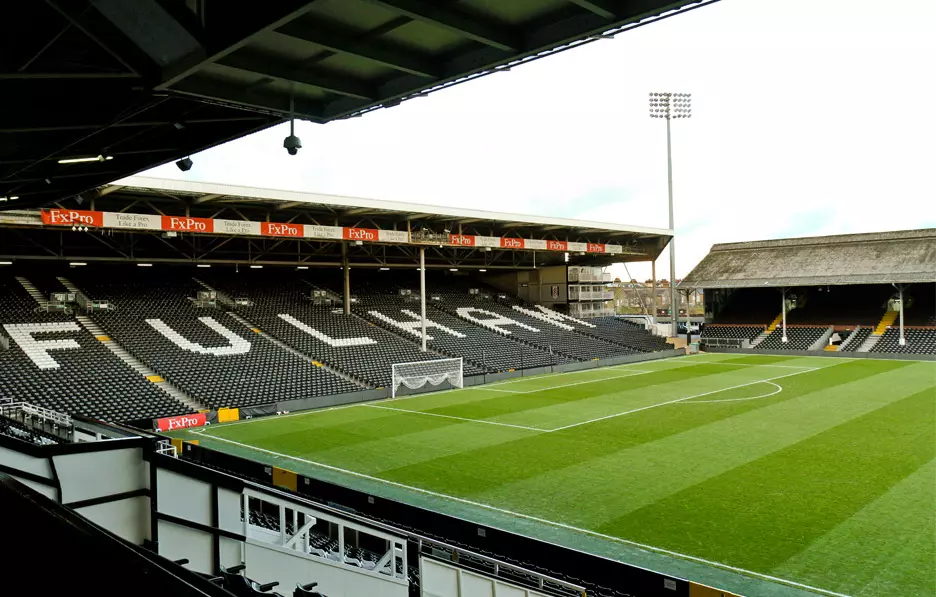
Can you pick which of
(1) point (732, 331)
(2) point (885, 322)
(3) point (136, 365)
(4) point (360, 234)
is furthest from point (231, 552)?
(2) point (885, 322)

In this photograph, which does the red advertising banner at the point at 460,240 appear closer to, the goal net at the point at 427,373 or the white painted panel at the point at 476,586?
the goal net at the point at 427,373

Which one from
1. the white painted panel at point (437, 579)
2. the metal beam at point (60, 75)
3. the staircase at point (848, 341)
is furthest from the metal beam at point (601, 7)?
the staircase at point (848, 341)

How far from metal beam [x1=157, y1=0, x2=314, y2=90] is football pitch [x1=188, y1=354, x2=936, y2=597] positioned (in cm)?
963

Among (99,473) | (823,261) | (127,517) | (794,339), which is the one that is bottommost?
(794,339)

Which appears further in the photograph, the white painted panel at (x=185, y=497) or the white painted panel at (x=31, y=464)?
the white painted panel at (x=185, y=497)

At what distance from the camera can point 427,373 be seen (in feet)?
109

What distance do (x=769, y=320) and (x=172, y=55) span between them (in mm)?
A: 54363

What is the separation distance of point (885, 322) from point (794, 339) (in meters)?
6.31

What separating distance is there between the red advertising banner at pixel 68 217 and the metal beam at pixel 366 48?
2372 cm

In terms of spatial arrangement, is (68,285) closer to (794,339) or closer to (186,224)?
(186,224)

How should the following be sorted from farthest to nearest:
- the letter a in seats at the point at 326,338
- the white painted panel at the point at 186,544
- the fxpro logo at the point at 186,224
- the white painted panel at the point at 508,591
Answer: the letter a in seats at the point at 326,338 → the fxpro logo at the point at 186,224 → the white painted panel at the point at 508,591 → the white painted panel at the point at 186,544

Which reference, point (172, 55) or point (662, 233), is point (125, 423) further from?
point (662, 233)

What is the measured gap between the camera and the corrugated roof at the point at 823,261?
46.4 meters

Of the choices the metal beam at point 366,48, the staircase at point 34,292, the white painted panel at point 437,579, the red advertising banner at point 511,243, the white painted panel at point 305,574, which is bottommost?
the white painted panel at point 437,579
